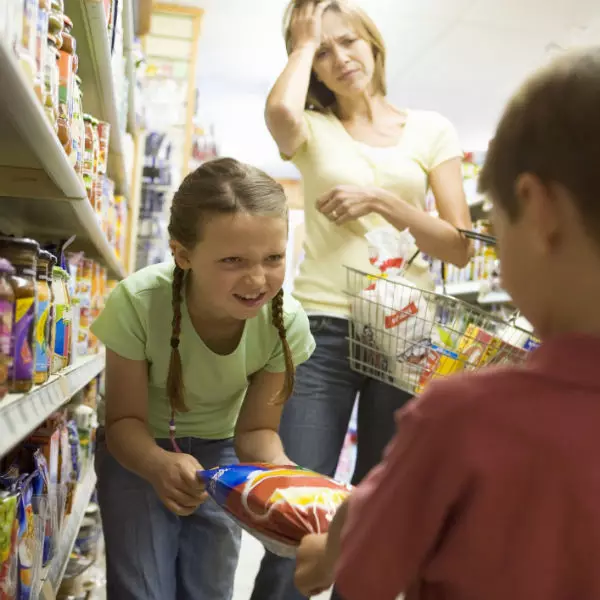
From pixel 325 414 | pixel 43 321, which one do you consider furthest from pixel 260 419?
pixel 43 321

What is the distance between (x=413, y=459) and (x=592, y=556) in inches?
6.6

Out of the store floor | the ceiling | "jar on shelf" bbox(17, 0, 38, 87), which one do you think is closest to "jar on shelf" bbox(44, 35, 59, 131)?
"jar on shelf" bbox(17, 0, 38, 87)

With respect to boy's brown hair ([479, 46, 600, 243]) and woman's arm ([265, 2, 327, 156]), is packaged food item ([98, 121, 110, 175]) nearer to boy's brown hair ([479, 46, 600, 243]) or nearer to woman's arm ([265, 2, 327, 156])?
woman's arm ([265, 2, 327, 156])

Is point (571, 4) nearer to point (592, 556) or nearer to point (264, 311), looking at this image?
point (264, 311)

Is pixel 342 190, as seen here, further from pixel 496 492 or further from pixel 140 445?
pixel 496 492

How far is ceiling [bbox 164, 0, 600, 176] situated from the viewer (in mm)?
4480

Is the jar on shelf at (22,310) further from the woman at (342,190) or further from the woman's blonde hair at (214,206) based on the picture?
the woman at (342,190)

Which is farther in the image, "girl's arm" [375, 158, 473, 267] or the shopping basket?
"girl's arm" [375, 158, 473, 267]

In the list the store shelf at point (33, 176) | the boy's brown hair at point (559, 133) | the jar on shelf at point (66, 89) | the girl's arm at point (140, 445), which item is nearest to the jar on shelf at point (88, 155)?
the store shelf at point (33, 176)

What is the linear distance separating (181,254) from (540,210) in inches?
34.1

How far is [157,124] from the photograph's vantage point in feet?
14.1

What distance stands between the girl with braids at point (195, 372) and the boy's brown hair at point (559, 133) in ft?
2.25

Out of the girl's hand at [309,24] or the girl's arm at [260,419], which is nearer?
the girl's arm at [260,419]

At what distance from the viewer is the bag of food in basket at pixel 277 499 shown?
979 millimetres
